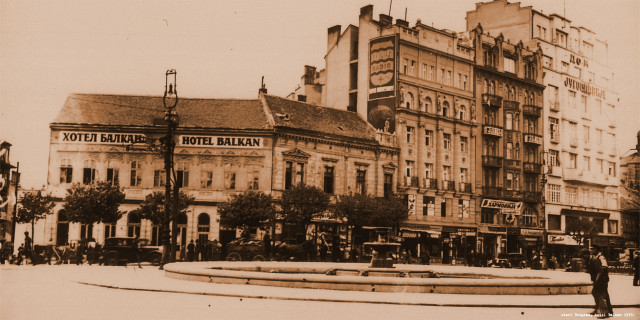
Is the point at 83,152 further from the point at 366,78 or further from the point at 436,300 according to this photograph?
the point at 436,300

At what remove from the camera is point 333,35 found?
6097 cm

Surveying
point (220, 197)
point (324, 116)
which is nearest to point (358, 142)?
point (324, 116)

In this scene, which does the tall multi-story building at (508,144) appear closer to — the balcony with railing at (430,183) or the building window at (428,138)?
the balcony with railing at (430,183)

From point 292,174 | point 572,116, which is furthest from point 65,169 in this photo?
point 572,116

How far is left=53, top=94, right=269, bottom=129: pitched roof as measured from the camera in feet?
157

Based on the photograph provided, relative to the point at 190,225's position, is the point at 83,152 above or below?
above

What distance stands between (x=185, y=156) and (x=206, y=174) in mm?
1814

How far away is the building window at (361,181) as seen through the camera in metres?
53.2

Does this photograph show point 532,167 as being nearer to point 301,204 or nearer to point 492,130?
point 492,130

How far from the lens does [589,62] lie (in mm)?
74000

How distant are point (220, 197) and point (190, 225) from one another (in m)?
2.67

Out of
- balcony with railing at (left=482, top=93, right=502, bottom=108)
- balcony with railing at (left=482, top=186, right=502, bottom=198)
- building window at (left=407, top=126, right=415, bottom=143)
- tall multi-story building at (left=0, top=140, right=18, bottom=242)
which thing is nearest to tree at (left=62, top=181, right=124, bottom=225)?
tall multi-story building at (left=0, top=140, right=18, bottom=242)

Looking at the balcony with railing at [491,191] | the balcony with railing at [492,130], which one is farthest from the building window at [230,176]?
the balcony with railing at [492,130]

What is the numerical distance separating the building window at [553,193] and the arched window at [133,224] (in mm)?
38874
